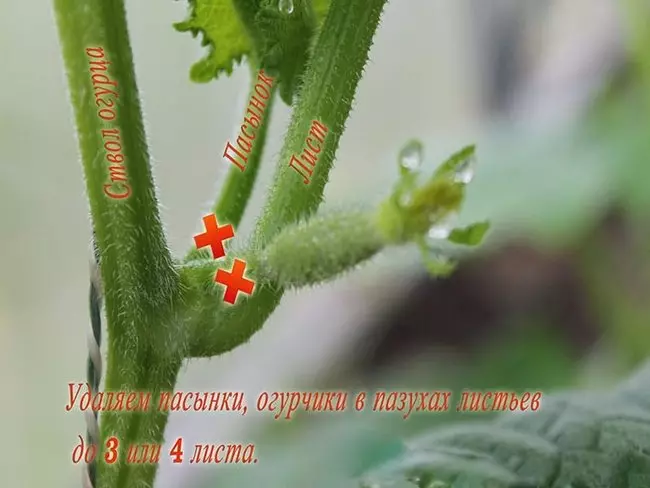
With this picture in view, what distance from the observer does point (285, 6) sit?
0.53 metres

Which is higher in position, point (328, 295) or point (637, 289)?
point (328, 295)

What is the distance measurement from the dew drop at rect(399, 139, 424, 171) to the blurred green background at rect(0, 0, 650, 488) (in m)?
0.66

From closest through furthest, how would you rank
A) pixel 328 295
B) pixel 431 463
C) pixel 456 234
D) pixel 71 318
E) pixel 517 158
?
pixel 456 234, pixel 431 463, pixel 517 158, pixel 71 318, pixel 328 295

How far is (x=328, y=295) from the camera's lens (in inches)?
68.8

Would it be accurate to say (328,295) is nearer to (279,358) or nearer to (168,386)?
(279,358)

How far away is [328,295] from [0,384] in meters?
0.66

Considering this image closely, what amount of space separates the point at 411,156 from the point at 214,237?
16cm

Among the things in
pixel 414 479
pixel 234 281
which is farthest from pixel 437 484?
pixel 234 281

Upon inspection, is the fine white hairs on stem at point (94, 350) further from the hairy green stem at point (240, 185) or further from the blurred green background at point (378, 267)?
the blurred green background at point (378, 267)

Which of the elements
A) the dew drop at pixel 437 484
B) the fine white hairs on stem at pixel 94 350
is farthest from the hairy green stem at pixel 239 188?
the dew drop at pixel 437 484

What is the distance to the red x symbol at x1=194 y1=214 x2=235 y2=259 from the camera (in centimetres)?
53

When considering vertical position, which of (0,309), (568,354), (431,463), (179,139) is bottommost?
(431,463)

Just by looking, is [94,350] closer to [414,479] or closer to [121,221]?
[121,221]

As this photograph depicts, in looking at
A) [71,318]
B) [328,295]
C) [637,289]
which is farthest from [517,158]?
[71,318]
